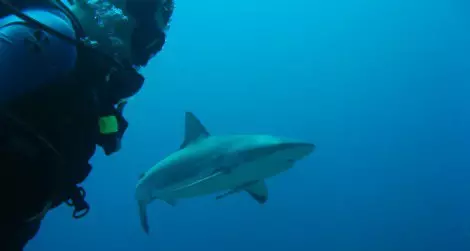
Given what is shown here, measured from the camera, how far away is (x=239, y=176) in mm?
6766

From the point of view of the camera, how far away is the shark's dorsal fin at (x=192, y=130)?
8086mm

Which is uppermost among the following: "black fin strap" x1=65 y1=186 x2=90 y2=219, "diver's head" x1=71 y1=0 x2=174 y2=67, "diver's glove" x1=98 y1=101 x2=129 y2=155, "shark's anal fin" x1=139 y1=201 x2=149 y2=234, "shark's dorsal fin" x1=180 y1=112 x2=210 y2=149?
"diver's head" x1=71 y1=0 x2=174 y2=67

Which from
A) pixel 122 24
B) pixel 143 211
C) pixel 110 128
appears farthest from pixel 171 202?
pixel 122 24

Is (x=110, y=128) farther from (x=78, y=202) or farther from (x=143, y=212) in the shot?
(x=143, y=212)

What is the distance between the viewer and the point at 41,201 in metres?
1.83

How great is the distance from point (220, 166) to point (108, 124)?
442 cm

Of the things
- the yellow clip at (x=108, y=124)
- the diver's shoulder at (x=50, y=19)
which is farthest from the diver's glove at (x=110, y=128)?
the diver's shoulder at (x=50, y=19)

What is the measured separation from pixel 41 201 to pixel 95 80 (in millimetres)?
755

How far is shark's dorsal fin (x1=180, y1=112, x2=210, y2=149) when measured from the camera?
8.09 metres

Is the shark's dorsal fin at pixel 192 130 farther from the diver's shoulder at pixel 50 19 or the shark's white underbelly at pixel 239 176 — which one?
the diver's shoulder at pixel 50 19

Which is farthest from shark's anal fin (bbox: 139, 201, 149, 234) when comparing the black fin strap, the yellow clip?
the yellow clip

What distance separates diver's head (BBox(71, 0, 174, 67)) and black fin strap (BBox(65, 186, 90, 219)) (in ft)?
2.92

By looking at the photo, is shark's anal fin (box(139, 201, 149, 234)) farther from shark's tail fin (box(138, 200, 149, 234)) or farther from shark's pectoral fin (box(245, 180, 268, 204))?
shark's pectoral fin (box(245, 180, 268, 204))

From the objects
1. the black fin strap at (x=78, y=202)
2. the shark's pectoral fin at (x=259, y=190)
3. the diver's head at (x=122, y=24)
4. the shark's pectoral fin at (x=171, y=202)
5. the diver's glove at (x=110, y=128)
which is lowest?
the shark's pectoral fin at (x=171, y=202)
